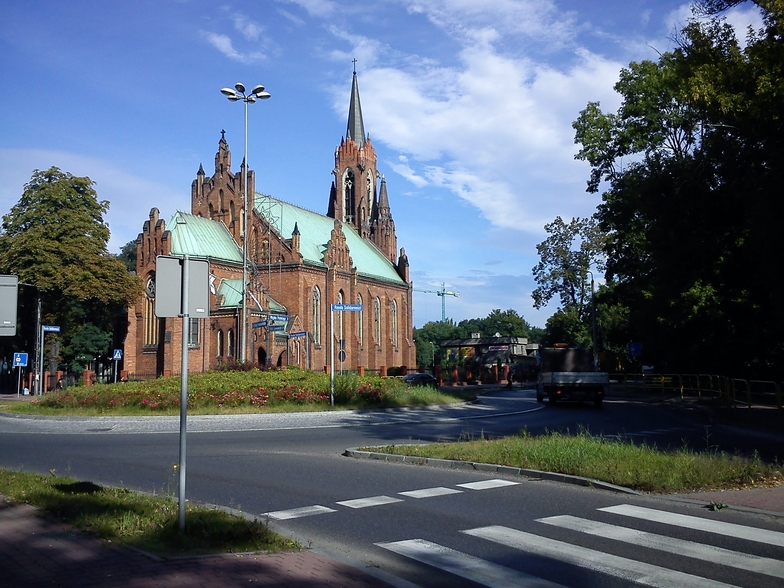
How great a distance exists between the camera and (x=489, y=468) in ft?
37.4

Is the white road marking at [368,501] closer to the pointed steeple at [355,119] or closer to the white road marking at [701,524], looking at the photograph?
the white road marking at [701,524]

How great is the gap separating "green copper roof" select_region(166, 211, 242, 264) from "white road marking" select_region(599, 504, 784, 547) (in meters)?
44.9

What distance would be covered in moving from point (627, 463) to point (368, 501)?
3953mm

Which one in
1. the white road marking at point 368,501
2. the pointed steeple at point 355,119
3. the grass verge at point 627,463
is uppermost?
the pointed steeple at point 355,119

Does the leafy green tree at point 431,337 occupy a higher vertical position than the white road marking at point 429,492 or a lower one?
higher

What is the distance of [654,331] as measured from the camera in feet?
126

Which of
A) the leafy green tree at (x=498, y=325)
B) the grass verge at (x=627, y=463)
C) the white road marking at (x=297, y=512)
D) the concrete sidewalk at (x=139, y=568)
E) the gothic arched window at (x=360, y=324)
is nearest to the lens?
the concrete sidewalk at (x=139, y=568)

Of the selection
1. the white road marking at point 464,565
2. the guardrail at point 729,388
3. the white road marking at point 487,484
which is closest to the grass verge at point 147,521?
the white road marking at point 464,565

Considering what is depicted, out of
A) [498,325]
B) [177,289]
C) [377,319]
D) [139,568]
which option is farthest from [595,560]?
[498,325]

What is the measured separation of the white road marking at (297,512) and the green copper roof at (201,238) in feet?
142

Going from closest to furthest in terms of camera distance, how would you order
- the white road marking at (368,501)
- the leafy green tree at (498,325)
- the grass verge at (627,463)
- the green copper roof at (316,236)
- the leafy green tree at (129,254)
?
the white road marking at (368,501) → the grass verge at (627,463) → the green copper roof at (316,236) → the leafy green tree at (129,254) → the leafy green tree at (498,325)

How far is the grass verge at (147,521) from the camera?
629 centimetres

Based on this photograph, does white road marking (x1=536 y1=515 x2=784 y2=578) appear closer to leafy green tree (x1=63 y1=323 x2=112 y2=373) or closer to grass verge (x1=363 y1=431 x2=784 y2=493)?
grass verge (x1=363 y1=431 x2=784 y2=493)

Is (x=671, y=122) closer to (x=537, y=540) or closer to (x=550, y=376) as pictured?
(x=550, y=376)
